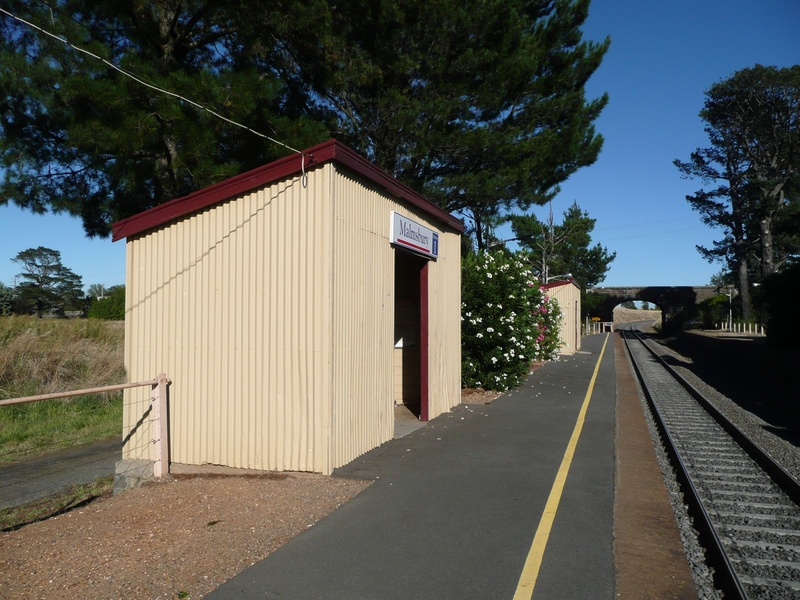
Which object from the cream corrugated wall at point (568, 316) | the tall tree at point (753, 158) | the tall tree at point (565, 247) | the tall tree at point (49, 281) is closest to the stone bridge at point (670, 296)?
the tall tree at point (565, 247)

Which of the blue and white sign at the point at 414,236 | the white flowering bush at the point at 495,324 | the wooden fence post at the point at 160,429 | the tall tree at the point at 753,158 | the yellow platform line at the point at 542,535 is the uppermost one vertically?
the tall tree at the point at 753,158

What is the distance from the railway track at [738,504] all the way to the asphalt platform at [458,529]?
1.99 feet

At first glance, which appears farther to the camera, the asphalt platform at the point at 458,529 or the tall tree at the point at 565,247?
the tall tree at the point at 565,247

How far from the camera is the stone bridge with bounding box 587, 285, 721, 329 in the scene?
70562 millimetres

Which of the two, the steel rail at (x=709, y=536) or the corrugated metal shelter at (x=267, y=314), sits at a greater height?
the corrugated metal shelter at (x=267, y=314)

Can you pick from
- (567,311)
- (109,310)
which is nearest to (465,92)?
(567,311)

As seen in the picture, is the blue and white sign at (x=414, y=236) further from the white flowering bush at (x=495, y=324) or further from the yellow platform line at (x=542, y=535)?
the white flowering bush at (x=495, y=324)

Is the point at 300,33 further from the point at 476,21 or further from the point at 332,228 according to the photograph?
the point at 332,228

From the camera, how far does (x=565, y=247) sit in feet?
200

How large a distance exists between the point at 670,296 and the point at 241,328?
74100 millimetres

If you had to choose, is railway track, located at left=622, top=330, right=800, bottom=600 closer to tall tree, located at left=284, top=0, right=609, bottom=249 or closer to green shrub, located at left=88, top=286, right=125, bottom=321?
tall tree, located at left=284, top=0, right=609, bottom=249

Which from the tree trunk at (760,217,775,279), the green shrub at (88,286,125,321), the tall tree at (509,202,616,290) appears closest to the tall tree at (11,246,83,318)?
the green shrub at (88,286,125,321)

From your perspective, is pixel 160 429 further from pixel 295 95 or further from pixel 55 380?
pixel 295 95

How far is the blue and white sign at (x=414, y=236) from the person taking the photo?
8.57 metres
